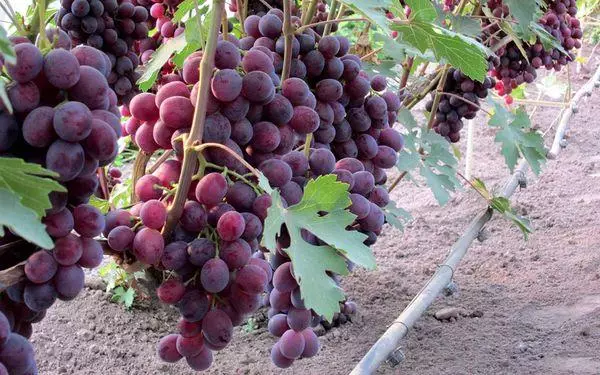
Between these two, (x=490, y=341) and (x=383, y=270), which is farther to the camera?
(x=383, y=270)

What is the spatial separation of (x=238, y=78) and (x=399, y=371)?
1.50m

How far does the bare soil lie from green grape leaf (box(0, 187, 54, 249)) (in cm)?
169

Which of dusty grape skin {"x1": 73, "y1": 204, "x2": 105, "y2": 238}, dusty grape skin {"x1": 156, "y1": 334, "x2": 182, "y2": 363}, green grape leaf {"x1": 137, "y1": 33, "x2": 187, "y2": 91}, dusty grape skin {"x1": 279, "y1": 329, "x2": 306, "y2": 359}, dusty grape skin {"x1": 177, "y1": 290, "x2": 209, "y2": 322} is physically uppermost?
dusty grape skin {"x1": 73, "y1": 204, "x2": 105, "y2": 238}

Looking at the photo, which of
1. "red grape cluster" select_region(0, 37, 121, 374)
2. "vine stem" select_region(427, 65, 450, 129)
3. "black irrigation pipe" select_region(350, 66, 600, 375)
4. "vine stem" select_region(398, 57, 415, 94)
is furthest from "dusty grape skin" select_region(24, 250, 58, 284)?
"vine stem" select_region(427, 65, 450, 129)

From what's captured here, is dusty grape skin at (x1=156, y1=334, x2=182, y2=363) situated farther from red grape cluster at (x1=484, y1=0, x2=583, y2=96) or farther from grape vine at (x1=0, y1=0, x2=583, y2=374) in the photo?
red grape cluster at (x1=484, y1=0, x2=583, y2=96)

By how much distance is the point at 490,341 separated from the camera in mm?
2443

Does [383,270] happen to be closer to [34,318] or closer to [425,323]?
[425,323]

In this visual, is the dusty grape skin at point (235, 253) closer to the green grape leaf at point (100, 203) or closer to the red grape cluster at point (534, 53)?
the green grape leaf at point (100, 203)

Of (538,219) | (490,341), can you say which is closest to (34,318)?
(490,341)

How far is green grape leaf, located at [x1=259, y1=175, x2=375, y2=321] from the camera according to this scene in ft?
3.33

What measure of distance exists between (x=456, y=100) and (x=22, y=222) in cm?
216

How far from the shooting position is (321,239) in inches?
41.7

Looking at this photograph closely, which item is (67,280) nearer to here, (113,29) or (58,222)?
(58,222)

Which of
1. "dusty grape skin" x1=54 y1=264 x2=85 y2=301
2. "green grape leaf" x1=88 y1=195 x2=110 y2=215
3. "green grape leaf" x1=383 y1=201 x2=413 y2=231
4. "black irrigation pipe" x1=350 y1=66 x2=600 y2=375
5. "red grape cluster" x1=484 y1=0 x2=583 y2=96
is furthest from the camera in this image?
"red grape cluster" x1=484 y1=0 x2=583 y2=96
